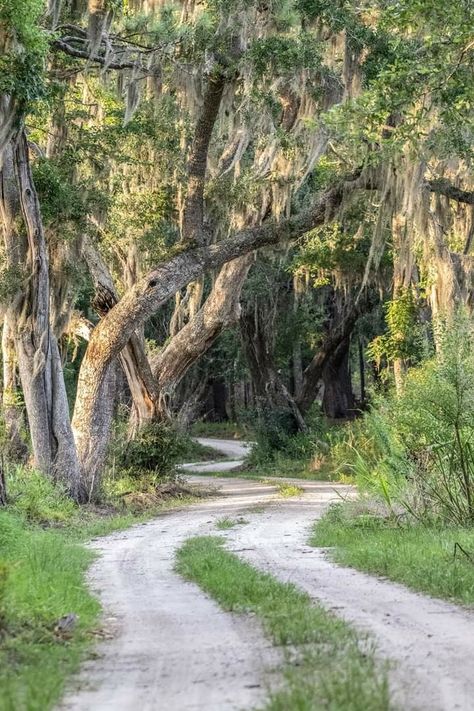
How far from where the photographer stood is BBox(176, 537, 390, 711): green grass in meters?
4.25

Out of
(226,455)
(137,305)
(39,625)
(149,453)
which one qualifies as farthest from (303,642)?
(226,455)

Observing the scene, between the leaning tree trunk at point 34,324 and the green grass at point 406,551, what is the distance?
18.8 feet

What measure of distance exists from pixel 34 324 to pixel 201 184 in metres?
4.63

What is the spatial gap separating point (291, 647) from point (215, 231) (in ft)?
53.4

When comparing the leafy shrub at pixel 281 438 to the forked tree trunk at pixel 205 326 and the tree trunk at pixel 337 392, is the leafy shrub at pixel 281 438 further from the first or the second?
the forked tree trunk at pixel 205 326

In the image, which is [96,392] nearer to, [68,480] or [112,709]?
[68,480]

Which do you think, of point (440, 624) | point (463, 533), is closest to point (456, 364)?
point (463, 533)

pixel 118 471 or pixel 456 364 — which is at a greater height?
pixel 456 364

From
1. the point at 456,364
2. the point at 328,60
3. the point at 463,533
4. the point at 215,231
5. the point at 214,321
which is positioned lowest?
the point at 463,533

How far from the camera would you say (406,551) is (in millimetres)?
9648

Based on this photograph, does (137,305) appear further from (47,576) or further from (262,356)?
(262,356)

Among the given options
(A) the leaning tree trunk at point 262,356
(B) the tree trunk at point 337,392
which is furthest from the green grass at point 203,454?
(B) the tree trunk at point 337,392

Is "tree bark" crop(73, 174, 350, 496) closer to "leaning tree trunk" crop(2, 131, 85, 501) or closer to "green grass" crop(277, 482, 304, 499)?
"leaning tree trunk" crop(2, 131, 85, 501)

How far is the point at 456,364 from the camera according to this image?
11766 mm
